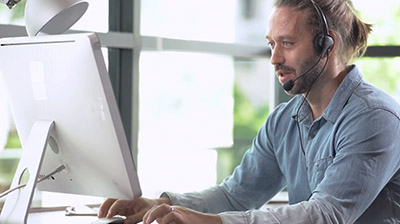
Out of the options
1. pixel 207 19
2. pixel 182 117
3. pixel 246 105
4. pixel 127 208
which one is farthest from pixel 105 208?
pixel 246 105

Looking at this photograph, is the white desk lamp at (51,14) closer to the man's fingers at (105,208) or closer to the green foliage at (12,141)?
the man's fingers at (105,208)

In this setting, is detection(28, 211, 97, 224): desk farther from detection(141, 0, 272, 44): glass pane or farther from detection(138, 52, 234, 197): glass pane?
detection(141, 0, 272, 44): glass pane

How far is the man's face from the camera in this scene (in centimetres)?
181

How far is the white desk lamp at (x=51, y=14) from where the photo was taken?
4.80 ft

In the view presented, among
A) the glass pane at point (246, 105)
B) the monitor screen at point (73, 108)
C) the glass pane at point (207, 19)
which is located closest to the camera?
the monitor screen at point (73, 108)

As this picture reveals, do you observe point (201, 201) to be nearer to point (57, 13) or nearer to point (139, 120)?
point (57, 13)

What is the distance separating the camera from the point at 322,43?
179 cm

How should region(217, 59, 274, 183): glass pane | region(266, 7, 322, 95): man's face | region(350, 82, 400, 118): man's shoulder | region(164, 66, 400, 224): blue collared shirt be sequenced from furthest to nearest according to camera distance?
region(217, 59, 274, 183): glass pane
region(266, 7, 322, 95): man's face
region(350, 82, 400, 118): man's shoulder
region(164, 66, 400, 224): blue collared shirt

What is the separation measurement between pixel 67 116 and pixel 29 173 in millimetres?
152

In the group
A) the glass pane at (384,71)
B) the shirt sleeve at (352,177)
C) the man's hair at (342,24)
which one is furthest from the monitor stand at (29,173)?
the glass pane at (384,71)

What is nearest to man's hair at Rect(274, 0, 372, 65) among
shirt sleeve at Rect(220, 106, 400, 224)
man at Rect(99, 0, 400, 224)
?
man at Rect(99, 0, 400, 224)

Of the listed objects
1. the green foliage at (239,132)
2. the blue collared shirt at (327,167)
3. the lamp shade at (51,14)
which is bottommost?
the green foliage at (239,132)

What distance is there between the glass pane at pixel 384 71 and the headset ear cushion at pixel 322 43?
143 cm

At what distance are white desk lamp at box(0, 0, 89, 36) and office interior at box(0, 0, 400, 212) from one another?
3.55ft
